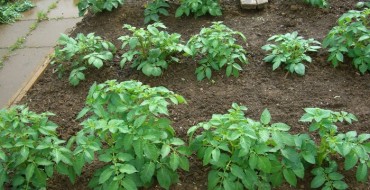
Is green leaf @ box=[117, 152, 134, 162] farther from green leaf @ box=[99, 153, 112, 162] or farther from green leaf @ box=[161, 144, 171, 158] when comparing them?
green leaf @ box=[161, 144, 171, 158]

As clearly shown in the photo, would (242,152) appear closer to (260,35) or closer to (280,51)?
(280,51)

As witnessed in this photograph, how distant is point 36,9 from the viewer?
6.02 meters

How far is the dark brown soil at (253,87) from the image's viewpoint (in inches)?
Result: 138

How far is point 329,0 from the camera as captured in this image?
4.91m

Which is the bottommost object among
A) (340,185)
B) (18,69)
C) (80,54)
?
(18,69)

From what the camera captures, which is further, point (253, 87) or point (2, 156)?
point (253, 87)

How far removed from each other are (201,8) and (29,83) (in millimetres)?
1921

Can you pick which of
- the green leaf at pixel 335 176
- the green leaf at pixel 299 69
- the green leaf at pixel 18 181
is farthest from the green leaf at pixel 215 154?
the green leaf at pixel 299 69

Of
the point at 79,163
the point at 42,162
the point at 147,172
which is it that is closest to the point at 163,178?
the point at 147,172

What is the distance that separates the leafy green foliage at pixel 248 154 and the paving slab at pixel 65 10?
137 inches

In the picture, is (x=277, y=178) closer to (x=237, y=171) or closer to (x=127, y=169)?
(x=237, y=171)

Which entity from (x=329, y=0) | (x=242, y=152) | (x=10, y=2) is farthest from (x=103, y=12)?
(x=242, y=152)

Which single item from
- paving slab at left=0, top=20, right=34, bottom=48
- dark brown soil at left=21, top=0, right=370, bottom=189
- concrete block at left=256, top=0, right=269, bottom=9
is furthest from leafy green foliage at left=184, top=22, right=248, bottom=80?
paving slab at left=0, top=20, right=34, bottom=48

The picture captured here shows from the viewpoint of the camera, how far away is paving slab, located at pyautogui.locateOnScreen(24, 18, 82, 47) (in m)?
5.23
